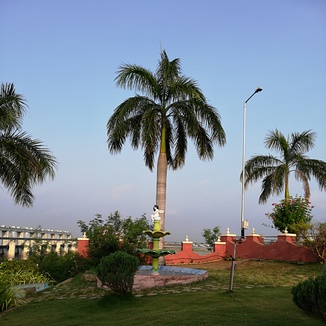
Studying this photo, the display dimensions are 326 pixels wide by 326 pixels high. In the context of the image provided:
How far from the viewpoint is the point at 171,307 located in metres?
9.36

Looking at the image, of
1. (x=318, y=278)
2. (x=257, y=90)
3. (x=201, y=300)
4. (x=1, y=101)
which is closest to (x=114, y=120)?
(x=1, y=101)

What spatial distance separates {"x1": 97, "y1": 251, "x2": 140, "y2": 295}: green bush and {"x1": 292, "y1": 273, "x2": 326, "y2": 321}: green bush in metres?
4.80

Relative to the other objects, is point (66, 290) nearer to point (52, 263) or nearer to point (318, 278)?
point (52, 263)

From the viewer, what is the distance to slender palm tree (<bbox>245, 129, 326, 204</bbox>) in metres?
24.9

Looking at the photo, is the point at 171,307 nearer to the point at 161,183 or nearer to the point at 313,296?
the point at 313,296

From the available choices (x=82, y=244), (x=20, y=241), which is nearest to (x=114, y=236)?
(x=82, y=244)

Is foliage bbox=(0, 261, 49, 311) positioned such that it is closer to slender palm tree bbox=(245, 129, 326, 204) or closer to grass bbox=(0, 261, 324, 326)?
grass bbox=(0, 261, 324, 326)

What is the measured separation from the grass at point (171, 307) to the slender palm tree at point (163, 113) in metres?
7.83

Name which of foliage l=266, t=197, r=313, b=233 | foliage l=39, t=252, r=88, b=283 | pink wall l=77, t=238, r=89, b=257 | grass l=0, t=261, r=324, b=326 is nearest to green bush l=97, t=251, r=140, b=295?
grass l=0, t=261, r=324, b=326

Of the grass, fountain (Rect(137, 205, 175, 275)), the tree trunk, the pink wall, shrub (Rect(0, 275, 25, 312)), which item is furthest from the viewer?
the pink wall

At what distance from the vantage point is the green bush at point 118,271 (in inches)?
405

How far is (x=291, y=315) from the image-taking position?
8.53 meters

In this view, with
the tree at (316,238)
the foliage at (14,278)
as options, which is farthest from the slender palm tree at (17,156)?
the tree at (316,238)

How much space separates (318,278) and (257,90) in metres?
18.8
